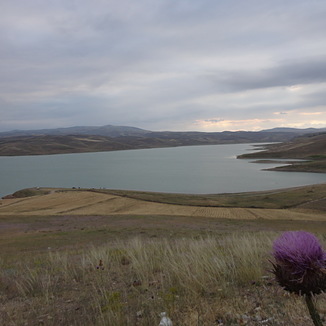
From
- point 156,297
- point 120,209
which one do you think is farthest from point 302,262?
point 120,209

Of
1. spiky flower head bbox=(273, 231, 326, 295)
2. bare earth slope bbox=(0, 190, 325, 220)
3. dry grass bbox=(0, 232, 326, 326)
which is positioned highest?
spiky flower head bbox=(273, 231, 326, 295)

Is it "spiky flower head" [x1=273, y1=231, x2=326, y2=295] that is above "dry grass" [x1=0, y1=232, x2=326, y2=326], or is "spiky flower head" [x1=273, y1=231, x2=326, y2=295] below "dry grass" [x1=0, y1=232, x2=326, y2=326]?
above

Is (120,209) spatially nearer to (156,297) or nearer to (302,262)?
(156,297)

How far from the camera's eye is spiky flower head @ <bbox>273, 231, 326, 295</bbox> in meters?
1.76

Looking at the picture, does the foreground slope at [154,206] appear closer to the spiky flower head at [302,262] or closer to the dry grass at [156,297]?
the dry grass at [156,297]

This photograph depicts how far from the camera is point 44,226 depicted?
75.7ft

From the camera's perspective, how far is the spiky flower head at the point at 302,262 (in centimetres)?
176

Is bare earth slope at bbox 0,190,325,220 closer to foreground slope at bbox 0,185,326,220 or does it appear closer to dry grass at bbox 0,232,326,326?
foreground slope at bbox 0,185,326,220

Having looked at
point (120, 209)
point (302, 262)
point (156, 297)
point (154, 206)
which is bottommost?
point (120, 209)

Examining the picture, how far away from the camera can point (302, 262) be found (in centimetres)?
179

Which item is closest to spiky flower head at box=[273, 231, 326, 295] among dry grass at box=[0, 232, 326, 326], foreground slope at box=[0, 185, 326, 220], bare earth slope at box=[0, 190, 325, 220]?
dry grass at box=[0, 232, 326, 326]

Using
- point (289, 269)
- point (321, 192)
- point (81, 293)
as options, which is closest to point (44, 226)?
point (81, 293)

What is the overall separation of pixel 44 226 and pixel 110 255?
17920mm

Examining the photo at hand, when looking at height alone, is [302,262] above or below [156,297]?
above
